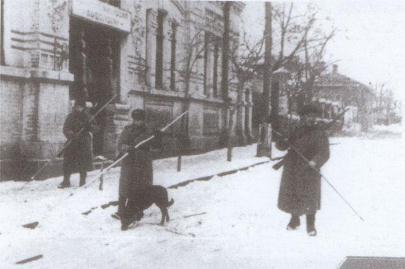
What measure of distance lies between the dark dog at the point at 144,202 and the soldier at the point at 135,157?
5 centimetres

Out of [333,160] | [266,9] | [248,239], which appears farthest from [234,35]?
[248,239]

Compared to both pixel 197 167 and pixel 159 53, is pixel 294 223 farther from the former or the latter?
pixel 159 53

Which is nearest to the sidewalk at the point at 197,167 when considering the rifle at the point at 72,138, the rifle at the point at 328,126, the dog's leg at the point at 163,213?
the dog's leg at the point at 163,213

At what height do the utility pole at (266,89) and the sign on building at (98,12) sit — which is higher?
the sign on building at (98,12)

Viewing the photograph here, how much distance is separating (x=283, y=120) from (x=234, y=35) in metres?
0.99

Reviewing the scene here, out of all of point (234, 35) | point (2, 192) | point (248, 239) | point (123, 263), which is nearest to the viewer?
point (123, 263)

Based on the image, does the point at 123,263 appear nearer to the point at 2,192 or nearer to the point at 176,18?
the point at 2,192

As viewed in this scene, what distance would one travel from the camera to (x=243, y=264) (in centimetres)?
438

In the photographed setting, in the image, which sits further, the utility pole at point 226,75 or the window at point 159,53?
the utility pole at point 226,75

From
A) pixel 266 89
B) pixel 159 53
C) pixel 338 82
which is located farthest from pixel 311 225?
pixel 266 89

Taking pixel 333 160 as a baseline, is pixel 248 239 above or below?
below

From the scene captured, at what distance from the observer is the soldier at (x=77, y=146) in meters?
5.33

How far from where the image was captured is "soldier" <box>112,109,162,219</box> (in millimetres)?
4809

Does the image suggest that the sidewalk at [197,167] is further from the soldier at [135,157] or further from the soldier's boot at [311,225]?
the soldier's boot at [311,225]
